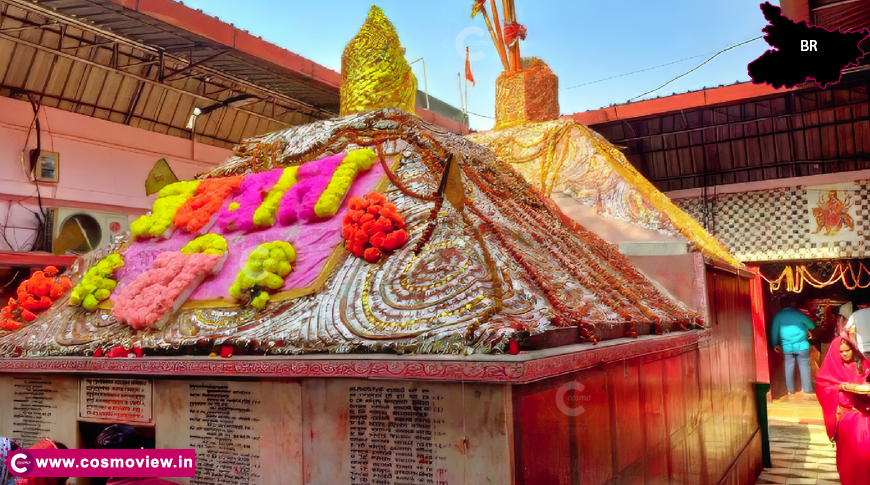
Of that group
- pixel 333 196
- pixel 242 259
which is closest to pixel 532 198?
pixel 333 196

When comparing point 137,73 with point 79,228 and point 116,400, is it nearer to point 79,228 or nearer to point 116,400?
point 79,228

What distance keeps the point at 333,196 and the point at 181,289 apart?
869mm

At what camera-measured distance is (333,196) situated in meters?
3.27

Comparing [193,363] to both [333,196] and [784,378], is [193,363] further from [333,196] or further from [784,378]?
[784,378]

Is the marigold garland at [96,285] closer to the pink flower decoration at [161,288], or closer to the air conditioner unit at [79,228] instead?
the pink flower decoration at [161,288]

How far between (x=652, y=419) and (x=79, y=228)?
6.21m

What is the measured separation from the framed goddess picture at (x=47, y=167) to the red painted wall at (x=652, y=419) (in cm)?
608

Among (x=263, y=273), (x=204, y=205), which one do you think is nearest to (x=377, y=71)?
(x=204, y=205)

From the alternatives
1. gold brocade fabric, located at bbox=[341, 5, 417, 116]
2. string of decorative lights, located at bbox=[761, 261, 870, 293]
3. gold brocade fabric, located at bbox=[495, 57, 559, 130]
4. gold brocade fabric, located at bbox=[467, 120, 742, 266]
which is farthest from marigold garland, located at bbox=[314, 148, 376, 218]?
string of decorative lights, located at bbox=[761, 261, 870, 293]

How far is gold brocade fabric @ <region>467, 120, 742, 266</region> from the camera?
5039 mm

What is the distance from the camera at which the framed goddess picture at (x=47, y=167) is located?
20.7 feet

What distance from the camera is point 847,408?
4570 millimetres

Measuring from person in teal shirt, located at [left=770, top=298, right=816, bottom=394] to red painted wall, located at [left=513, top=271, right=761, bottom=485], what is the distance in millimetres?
3914

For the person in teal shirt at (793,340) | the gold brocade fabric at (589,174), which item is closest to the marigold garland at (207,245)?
the gold brocade fabric at (589,174)
